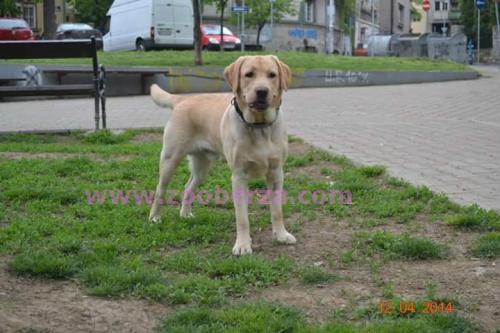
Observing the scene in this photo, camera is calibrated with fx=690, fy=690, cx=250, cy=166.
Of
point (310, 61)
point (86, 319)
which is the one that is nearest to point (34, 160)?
point (86, 319)

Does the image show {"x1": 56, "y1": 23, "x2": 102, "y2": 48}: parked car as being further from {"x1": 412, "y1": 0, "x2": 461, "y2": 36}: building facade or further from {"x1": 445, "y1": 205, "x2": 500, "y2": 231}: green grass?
{"x1": 412, "y1": 0, "x2": 461, "y2": 36}: building facade

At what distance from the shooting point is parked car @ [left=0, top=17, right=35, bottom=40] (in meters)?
33.9

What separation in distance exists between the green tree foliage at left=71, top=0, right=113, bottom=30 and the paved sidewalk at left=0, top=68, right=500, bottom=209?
4128 centimetres

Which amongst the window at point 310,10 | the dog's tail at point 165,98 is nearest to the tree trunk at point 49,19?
the window at point 310,10

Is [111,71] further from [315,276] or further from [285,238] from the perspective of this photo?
[315,276]

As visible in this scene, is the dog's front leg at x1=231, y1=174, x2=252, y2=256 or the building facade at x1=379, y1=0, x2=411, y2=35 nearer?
the dog's front leg at x1=231, y1=174, x2=252, y2=256

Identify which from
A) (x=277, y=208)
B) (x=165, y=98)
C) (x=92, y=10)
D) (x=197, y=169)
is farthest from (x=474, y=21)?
(x=277, y=208)

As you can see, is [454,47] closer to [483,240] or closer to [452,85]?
[452,85]

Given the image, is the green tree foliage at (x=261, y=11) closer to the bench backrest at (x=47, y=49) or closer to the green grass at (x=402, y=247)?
the bench backrest at (x=47, y=49)

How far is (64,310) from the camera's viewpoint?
11.8ft

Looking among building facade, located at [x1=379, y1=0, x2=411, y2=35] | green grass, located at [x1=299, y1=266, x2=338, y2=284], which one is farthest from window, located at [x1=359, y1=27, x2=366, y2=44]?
green grass, located at [x1=299, y1=266, x2=338, y2=284]

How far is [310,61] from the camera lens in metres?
22.9

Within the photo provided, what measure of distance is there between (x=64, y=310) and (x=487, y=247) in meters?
2.77

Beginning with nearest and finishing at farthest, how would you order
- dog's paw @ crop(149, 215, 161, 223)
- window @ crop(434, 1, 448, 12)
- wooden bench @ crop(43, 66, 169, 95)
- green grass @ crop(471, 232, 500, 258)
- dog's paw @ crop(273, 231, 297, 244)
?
1. green grass @ crop(471, 232, 500, 258)
2. dog's paw @ crop(273, 231, 297, 244)
3. dog's paw @ crop(149, 215, 161, 223)
4. wooden bench @ crop(43, 66, 169, 95)
5. window @ crop(434, 1, 448, 12)
